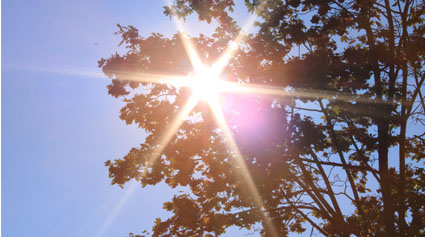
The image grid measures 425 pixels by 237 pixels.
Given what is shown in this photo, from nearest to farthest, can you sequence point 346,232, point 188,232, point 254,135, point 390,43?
point 254,135
point 188,232
point 346,232
point 390,43

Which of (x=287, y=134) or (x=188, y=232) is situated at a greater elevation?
(x=287, y=134)

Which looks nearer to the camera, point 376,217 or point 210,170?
point 210,170

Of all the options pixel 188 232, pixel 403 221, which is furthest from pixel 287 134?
pixel 403 221

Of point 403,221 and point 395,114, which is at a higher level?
point 395,114

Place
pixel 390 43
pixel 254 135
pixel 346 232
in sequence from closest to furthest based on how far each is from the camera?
pixel 254 135 < pixel 346 232 < pixel 390 43

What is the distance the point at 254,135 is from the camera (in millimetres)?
6754

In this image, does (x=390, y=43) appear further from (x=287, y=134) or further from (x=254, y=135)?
(x=254, y=135)

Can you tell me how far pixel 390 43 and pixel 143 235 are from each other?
29.7 ft

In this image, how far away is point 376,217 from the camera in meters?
8.41

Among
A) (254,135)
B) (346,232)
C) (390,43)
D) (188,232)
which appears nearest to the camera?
(254,135)

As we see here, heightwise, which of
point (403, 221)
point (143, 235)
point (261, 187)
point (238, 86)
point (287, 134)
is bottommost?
point (143, 235)

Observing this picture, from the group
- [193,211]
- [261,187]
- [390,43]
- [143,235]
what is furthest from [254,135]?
[390,43]

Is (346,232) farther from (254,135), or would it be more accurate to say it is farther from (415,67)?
(415,67)

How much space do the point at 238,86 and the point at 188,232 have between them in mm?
4098
